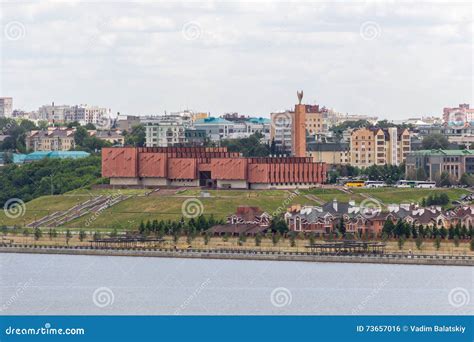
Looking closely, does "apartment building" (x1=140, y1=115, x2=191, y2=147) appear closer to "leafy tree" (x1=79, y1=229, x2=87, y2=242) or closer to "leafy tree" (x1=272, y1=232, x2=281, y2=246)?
"leafy tree" (x1=79, y1=229, x2=87, y2=242)

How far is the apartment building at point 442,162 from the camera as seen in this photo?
123m

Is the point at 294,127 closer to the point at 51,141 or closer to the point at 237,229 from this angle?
the point at 237,229

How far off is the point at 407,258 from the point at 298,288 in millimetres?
13525

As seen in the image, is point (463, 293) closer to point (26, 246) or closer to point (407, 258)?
point (407, 258)

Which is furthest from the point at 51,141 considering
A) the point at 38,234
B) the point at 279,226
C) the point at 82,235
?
the point at 279,226

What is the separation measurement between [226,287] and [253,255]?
14.7 meters

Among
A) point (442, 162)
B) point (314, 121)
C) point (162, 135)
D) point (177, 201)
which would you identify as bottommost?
point (177, 201)

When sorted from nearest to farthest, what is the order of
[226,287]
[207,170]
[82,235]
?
1. [226,287]
2. [82,235]
3. [207,170]

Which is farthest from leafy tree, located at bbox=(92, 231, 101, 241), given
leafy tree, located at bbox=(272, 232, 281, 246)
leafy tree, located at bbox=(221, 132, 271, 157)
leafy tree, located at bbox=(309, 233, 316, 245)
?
leafy tree, located at bbox=(221, 132, 271, 157)

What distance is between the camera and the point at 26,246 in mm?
88688

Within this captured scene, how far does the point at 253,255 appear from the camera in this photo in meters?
82.0

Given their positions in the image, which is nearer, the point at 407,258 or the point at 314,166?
the point at 407,258

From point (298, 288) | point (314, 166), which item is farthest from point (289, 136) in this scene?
point (298, 288)

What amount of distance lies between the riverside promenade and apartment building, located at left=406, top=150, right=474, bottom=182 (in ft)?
133
